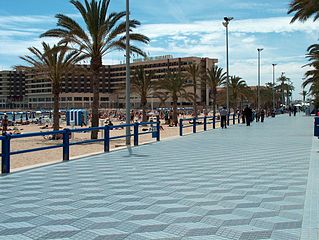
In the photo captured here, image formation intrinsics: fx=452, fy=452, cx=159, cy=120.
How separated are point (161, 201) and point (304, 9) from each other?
17116mm

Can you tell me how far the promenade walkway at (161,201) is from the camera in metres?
5.41

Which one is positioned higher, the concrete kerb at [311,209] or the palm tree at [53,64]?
the palm tree at [53,64]

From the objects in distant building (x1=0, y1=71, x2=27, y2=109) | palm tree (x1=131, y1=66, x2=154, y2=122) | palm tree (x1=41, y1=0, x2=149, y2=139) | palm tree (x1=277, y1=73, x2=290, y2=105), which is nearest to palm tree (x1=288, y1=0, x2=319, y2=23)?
palm tree (x1=41, y1=0, x2=149, y2=139)

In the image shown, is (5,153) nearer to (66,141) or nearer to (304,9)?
(66,141)

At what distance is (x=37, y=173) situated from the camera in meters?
10.4

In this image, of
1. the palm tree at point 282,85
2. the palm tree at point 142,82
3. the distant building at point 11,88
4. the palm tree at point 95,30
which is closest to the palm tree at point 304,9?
the palm tree at point 95,30

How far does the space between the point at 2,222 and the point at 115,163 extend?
6.60 meters

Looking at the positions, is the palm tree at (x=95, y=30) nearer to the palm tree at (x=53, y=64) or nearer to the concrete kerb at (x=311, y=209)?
the palm tree at (x=53, y=64)

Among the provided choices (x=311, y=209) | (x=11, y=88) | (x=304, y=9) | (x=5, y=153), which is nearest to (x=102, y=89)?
(x=11, y=88)

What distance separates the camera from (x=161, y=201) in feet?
23.4

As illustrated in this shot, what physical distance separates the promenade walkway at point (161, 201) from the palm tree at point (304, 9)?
9780 mm

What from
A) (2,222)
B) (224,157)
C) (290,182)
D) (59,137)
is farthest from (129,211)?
(59,137)

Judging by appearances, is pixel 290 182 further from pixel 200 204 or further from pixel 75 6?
pixel 75 6

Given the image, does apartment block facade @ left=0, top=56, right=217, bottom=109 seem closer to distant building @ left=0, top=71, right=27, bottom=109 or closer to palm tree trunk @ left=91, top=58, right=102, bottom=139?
distant building @ left=0, top=71, right=27, bottom=109
